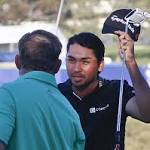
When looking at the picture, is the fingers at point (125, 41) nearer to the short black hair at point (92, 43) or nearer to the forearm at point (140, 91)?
the forearm at point (140, 91)

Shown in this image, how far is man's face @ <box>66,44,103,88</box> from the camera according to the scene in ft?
12.6

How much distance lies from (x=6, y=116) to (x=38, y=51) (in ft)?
1.22

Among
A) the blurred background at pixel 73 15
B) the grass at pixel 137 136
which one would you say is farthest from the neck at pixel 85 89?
the blurred background at pixel 73 15

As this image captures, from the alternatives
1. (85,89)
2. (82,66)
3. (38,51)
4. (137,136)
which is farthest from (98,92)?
(137,136)

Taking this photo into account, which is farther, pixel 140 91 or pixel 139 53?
pixel 139 53

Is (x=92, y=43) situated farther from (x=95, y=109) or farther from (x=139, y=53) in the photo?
(x=139, y=53)

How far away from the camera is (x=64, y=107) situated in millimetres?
2973

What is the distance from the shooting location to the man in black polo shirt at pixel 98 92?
3.66 meters

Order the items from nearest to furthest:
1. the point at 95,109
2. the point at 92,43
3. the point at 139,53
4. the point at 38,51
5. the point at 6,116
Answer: the point at 6,116 → the point at 38,51 → the point at 95,109 → the point at 92,43 → the point at 139,53

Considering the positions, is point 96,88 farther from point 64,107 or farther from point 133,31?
point 64,107

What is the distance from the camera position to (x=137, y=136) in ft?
34.5

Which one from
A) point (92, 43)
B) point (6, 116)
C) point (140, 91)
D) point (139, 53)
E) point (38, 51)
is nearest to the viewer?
point (6, 116)

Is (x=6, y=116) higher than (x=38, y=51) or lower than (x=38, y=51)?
lower

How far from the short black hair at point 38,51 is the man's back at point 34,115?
44mm
